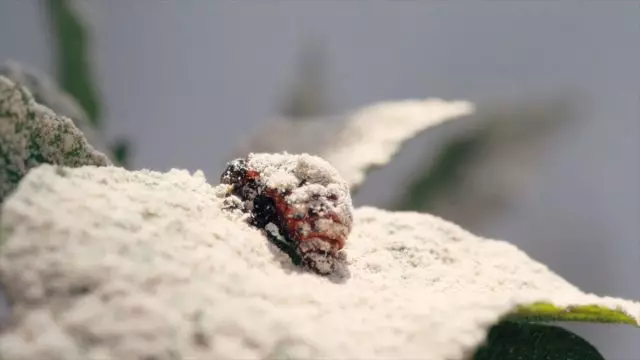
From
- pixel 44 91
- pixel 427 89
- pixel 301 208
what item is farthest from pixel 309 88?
pixel 301 208

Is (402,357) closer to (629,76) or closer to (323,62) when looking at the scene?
(629,76)

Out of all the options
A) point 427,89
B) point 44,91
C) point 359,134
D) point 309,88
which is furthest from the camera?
point 309,88

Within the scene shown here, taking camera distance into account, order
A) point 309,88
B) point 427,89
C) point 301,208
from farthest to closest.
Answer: point 309,88 → point 427,89 → point 301,208

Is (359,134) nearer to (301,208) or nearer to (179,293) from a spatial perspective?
(301,208)

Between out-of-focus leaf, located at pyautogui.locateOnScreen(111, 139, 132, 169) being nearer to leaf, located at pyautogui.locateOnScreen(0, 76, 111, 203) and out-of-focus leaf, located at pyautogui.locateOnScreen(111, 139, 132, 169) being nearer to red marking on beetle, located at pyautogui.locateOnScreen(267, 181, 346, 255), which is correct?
leaf, located at pyautogui.locateOnScreen(0, 76, 111, 203)

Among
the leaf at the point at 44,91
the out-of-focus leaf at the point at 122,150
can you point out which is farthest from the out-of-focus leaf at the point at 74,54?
the leaf at the point at 44,91

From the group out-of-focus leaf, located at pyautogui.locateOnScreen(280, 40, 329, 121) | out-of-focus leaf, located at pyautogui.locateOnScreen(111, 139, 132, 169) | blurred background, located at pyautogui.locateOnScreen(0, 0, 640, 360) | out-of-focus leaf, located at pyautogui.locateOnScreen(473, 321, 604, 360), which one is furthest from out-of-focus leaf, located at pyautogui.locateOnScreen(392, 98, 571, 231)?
out-of-focus leaf, located at pyautogui.locateOnScreen(473, 321, 604, 360)

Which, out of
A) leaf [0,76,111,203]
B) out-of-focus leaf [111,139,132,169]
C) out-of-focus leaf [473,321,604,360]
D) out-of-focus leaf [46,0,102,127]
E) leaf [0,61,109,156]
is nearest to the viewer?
leaf [0,76,111,203]

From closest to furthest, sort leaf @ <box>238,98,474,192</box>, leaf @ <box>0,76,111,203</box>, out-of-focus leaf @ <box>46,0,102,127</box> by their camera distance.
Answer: leaf @ <box>0,76,111,203</box>, leaf @ <box>238,98,474,192</box>, out-of-focus leaf @ <box>46,0,102,127</box>
